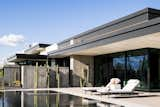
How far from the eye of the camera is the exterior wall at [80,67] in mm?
30594

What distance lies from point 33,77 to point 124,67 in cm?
836

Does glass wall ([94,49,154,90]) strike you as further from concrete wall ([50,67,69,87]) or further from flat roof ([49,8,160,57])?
flat roof ([49,8,160,57])

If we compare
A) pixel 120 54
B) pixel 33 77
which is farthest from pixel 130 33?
pixel 33 77

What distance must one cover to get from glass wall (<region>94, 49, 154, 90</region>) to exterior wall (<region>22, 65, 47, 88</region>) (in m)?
5.12

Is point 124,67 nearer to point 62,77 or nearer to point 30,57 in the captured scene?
point 62,77

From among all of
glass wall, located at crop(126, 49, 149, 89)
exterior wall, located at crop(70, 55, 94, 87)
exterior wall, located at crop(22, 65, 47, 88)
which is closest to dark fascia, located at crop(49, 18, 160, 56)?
glass wall, located at crop(126, 49, 149, 89)

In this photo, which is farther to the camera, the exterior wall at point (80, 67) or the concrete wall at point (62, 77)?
the exterior wall at point (80, 67)

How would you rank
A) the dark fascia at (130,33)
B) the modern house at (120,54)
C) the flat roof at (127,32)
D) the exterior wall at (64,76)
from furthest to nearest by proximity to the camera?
the exterior wall at (64,76) → the modern house at (120,54) → the flat roof at (127,32) → the dark fascia at (130,33)

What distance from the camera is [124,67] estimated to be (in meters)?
25.9

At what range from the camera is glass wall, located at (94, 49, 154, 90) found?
23.3 metres

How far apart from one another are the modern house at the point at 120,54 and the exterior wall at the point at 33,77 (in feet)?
8.58

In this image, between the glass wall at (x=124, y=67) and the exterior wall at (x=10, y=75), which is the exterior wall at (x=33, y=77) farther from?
the glass wall at (x=124, y=67)

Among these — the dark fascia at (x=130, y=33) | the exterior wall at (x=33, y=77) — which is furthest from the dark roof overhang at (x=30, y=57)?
the dark fascia at (x=130, y=33)

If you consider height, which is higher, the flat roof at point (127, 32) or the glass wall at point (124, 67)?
the flat roof at point (127, 32)
